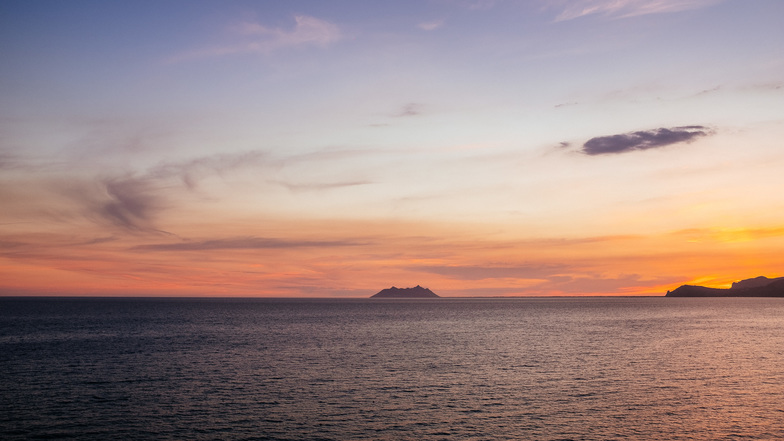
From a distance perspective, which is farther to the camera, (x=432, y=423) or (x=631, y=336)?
(x=631, y=336)

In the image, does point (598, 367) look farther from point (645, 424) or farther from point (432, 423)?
point (432, 423)

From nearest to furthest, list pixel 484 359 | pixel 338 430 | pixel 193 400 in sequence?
1. pixel 338 430
2. pixel 193 400
3. pixel 484 359

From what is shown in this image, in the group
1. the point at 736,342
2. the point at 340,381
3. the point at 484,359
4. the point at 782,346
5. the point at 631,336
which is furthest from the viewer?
the point at 631,336

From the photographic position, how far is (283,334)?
127125 mm

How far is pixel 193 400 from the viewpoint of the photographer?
51.6m

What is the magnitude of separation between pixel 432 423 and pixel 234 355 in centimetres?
5019

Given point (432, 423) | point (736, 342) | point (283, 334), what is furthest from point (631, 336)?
point (432, 423)

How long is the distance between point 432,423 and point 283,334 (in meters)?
88.9

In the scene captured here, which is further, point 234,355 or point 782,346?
point 782,346

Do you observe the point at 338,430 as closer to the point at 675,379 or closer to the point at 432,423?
the point at 432,423

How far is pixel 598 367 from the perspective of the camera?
238ft

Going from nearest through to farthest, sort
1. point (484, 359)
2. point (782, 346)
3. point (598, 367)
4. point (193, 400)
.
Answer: point (193, 400), point (598, 367), point (484, 359), point (782, 346)

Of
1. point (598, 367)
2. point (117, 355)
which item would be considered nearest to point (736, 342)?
point (598, 367)

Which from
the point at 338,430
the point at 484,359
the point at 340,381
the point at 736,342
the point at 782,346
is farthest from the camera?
the point at 736,342
